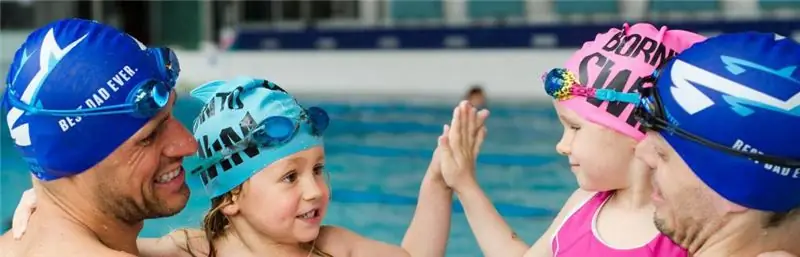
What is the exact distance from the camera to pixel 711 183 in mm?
1769

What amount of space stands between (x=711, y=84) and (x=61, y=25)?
1348 millimetres

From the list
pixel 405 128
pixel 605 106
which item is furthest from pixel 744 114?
pixel 405 128

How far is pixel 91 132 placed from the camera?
2.11 meters

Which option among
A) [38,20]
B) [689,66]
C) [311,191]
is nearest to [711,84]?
[689,66]

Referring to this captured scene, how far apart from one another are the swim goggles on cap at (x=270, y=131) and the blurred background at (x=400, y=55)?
21.0ft

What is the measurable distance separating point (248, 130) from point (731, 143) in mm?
1258

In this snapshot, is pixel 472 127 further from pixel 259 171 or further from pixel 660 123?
pixel 660 123

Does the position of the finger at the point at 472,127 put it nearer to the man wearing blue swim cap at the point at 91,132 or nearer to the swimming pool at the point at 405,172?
the man wearing blue swim cap at the point at 91,132

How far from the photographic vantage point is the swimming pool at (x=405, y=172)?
7.88 meters

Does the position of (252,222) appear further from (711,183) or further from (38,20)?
(38,20)

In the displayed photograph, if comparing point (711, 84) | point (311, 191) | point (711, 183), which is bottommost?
point (311, 191)

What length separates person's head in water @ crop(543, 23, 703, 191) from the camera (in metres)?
2.34

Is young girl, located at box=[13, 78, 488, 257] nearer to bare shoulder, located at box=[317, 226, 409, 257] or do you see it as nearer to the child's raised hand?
bare shoulder, located at box=[317, 226, 409, 257]

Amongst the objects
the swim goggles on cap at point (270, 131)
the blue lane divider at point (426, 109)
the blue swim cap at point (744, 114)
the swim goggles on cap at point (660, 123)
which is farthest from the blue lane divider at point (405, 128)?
the blue swim cap at point (744, 114)
